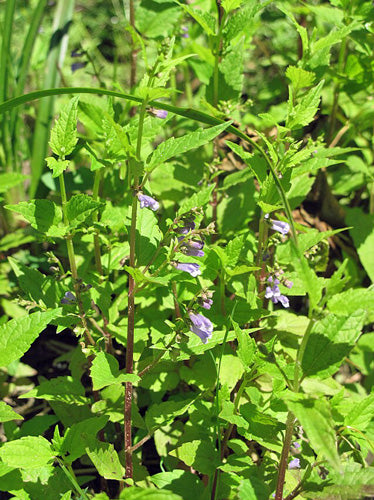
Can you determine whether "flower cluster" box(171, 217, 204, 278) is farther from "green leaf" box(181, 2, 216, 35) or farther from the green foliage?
"green leaf" box(181, 2, 216, 35)

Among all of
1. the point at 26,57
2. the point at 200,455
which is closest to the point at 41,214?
the point at 200,455

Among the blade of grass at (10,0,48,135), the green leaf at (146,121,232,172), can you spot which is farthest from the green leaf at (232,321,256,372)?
the blade of grass at (10,0,48,135)

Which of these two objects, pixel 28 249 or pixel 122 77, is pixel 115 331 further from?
pixel 122 77

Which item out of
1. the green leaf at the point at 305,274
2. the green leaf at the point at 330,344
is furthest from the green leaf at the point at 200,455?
the green leaf at the point at 305,274

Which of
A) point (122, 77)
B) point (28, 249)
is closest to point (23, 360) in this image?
point (28, 249)

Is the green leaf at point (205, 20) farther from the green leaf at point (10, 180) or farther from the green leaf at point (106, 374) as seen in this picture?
the green leaf at point (106, 374)

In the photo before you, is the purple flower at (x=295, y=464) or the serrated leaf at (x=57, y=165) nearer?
the serrated leaf at (x=57, y=165)
